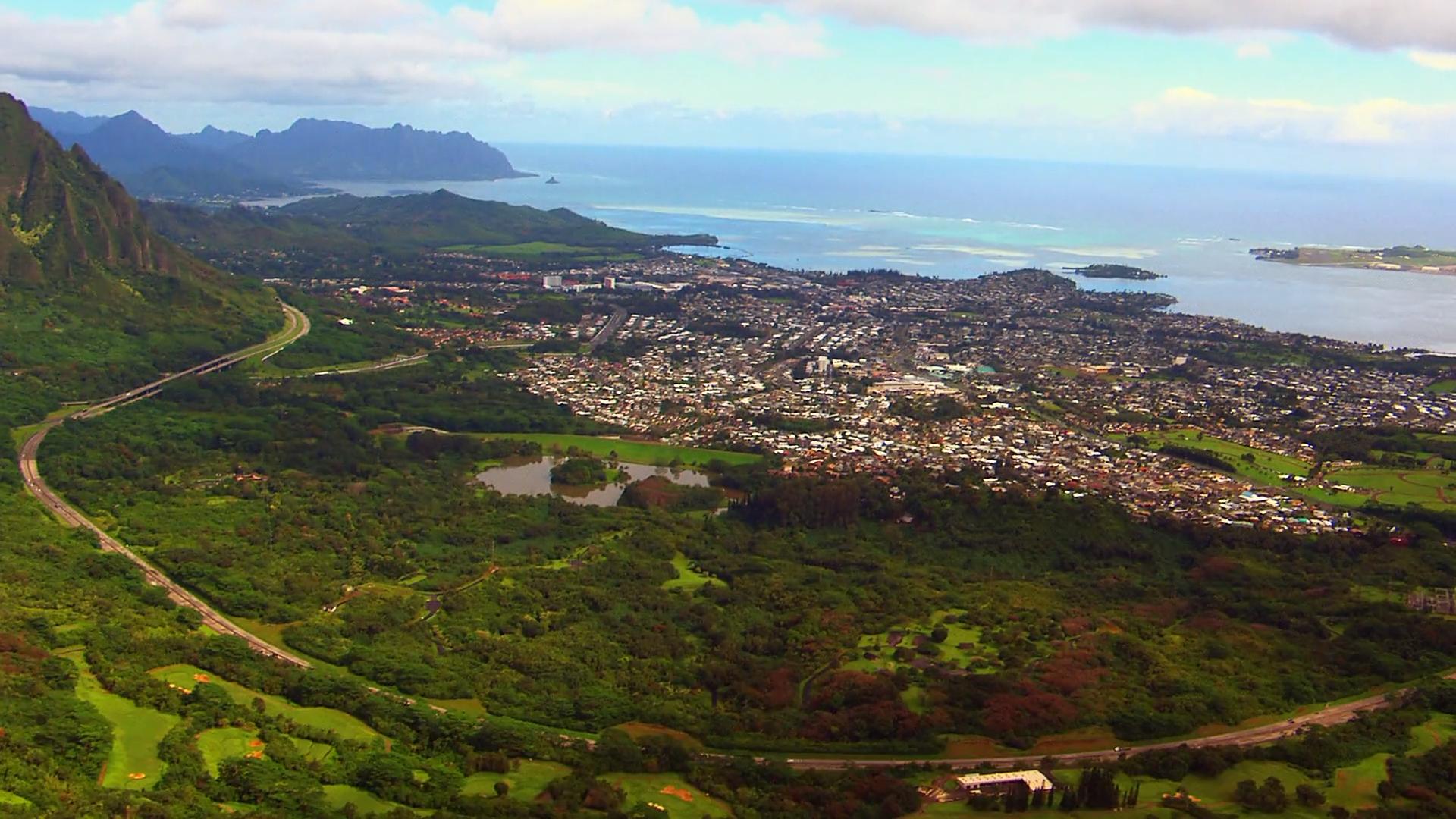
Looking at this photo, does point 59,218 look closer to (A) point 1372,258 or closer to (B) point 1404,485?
(B) point 1404,485

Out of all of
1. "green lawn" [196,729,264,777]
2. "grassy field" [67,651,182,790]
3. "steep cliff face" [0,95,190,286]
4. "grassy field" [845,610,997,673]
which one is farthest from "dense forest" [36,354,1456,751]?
"steep cliff face" [0,95,190,286]

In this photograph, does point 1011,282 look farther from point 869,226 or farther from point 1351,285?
point 869,226

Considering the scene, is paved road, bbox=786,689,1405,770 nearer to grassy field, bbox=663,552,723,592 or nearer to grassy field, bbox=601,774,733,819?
grassy field, bbox=601,774,733,819

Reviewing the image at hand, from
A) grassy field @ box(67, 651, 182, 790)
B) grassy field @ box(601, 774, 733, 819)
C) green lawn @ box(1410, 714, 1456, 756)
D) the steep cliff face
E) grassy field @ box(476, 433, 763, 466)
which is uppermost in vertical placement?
the steep cliff face

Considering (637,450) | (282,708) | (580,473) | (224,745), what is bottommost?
(282,708)

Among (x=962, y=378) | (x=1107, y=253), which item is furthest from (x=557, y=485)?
(x=1107, y=253)

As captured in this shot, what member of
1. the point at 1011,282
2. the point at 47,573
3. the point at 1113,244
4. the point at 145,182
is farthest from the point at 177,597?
the point at 145,182
